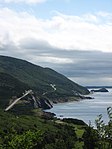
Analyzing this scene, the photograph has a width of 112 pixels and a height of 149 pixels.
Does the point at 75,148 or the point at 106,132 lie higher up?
the point at 106,132

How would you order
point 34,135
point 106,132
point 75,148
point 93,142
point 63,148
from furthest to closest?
point 75,148, point 63,148, point 93,142, point 34,135, point 106,132

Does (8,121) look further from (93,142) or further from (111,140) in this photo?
(111,140)

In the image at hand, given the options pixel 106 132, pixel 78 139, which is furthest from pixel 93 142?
pixel 106 132

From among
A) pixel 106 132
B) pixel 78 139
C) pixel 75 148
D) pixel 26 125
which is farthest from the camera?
pixel 26 125

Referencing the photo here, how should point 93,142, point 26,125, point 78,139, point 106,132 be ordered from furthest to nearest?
point 26,125 → point 78,139 → point 93,142 → point 106,132

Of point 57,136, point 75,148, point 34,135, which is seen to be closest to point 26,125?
point 57,136

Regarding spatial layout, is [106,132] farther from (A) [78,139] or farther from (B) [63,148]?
(A) [78,139]

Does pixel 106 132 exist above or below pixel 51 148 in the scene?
above

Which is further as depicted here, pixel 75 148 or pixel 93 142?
pixel 75 148

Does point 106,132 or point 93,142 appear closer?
point 106,132
